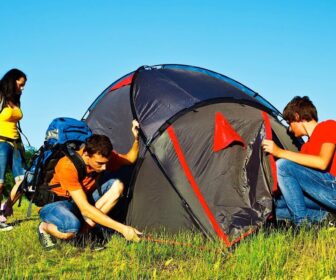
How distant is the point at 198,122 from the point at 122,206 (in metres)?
1.56

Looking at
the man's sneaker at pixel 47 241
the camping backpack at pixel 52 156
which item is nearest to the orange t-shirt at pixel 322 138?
the camping backpack at pixel 52 156

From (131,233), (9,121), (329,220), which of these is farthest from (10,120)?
(329,220)

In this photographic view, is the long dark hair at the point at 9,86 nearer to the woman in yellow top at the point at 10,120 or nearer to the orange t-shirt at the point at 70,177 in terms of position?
the woman in yellow top at the point at 10,120

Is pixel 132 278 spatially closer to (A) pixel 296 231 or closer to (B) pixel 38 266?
(B) pixel 38 266

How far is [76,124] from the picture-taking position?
6988 millimetres

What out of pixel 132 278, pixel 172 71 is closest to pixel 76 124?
pixel 172 71

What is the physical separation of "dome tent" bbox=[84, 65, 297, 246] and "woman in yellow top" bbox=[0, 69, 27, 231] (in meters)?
2.24

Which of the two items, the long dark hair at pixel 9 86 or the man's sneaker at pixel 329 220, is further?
the long dark hair at pixel 9 86

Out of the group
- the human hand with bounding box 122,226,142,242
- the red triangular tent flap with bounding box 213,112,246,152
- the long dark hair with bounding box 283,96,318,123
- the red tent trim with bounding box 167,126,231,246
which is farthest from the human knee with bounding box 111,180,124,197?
the long dark hair with bounding box 283,96,318,123

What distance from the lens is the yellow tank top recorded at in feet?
27.7

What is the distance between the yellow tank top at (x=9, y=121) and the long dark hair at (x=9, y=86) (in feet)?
0.46

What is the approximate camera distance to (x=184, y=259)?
17.3 ft

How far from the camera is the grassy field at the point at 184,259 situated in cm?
458

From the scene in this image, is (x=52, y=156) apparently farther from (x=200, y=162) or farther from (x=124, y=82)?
(x=124, y=82)
